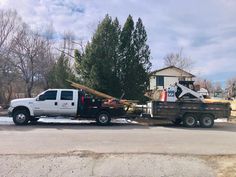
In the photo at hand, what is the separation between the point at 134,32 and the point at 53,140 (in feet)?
51.1

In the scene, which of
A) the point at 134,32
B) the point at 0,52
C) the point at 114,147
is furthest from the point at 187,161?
the point at 0,52

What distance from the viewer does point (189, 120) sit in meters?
21.0

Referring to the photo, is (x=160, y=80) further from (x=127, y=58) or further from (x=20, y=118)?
(x=20, y=118)

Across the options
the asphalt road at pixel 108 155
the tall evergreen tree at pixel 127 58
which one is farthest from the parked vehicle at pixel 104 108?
the asphalt road at pixel 108 155

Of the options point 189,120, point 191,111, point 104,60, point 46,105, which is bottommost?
point 189,120

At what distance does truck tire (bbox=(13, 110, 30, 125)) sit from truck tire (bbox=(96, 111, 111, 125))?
4103 millimetres

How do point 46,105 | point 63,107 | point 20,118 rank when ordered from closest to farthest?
point 20,118, point 46,105, point 63,107

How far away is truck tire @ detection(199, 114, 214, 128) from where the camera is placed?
68.8ft

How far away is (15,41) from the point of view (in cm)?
3800

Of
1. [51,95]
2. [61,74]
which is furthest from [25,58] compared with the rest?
[51,95]

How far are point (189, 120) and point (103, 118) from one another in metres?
5.26

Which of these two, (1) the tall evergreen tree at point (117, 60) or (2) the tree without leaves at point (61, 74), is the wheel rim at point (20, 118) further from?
(2) the tree without leaves at point (61, 74)

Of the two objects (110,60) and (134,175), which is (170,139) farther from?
(110,60)


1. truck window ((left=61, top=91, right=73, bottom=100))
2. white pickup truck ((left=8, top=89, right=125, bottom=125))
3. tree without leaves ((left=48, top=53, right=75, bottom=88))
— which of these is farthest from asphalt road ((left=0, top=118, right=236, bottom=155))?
tree without leaves ((left=48, top=53, right=75, bottom=88))
